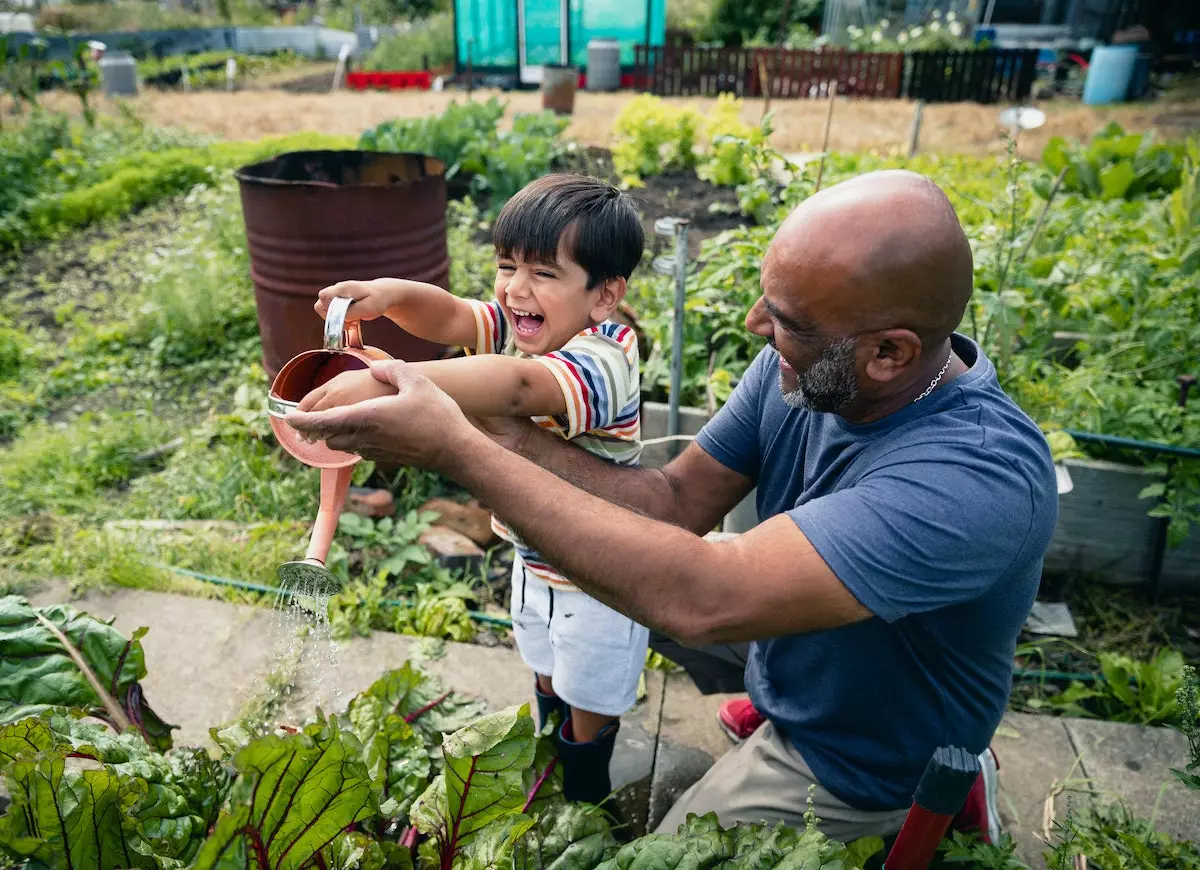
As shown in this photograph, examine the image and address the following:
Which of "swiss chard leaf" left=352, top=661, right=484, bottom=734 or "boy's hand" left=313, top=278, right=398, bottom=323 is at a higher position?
"boy's hand" left=313, top=278, right=398, bottom=323

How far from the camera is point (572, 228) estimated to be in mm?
1771

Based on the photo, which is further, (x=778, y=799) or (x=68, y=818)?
(x=778, y=799)

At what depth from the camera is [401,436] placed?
1.41 m

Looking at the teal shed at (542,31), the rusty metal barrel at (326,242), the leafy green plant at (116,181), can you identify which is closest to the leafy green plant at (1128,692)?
the rusty metal barrel at (326,242)

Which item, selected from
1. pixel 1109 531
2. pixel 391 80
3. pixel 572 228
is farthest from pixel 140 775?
pixel 391 80

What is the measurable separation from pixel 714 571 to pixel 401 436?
1.87ft

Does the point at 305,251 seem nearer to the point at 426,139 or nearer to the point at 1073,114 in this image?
the point at 426,139

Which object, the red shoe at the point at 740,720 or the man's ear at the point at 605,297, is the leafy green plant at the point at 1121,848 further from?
the man's ear at the point at 605,297

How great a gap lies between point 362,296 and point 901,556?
46.0 inches

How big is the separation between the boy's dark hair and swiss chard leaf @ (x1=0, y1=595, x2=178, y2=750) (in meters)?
1.25

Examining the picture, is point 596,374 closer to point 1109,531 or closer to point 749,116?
point 1109,531

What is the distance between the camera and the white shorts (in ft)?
6.62

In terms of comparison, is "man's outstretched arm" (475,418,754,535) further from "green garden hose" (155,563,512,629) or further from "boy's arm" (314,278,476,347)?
"green garden hose" (155,563,512,629)

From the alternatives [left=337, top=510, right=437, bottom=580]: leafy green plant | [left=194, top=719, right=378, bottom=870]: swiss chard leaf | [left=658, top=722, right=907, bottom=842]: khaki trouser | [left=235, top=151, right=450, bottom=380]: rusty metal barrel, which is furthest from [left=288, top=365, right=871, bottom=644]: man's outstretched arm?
[left=235, top=151, right=450, bottom=380]: rusty metal barrel
